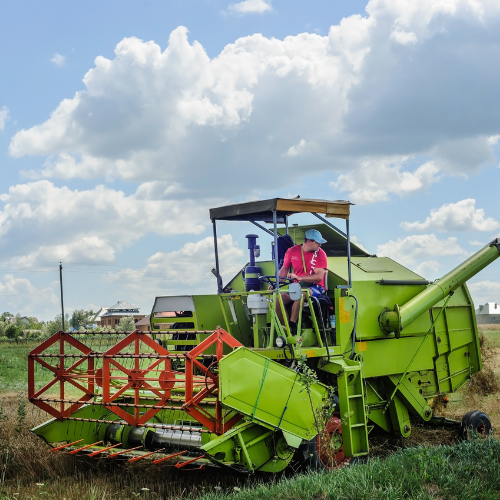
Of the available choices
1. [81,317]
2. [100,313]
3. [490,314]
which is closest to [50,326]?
[81,317]

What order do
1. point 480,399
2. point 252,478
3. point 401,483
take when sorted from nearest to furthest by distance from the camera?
1. point 401,483
2. point 252,478
3. point 480,399

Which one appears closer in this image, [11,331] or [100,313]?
[11,331]

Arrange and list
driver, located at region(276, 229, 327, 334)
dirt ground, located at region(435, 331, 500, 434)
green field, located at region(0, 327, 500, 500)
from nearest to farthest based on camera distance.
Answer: green field, located at region(0, 327, 500, 500) → driver, located at region(276, 229, 327, 334) → dirt ground, located at region(435, 331, 500, 434)

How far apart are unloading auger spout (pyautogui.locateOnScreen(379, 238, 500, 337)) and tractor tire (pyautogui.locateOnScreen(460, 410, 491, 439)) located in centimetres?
192

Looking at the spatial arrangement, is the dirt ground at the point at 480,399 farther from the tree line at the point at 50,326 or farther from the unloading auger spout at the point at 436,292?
the tree line at the point at 50,326

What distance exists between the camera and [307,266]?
9.18 m

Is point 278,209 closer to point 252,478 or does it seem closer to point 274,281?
point 274,281

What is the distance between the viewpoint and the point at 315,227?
401 inches

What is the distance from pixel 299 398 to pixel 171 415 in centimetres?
229

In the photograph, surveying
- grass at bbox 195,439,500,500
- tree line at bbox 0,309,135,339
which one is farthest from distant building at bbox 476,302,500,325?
grass at bbox 195,439,500,500

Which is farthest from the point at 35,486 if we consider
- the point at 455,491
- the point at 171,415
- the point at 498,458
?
the point at 498,458

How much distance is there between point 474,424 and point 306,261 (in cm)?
401

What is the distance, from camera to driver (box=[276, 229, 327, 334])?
8883mm

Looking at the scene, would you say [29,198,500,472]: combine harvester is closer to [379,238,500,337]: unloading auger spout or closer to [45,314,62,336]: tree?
[379,238,500,337]: unloading auger spout
